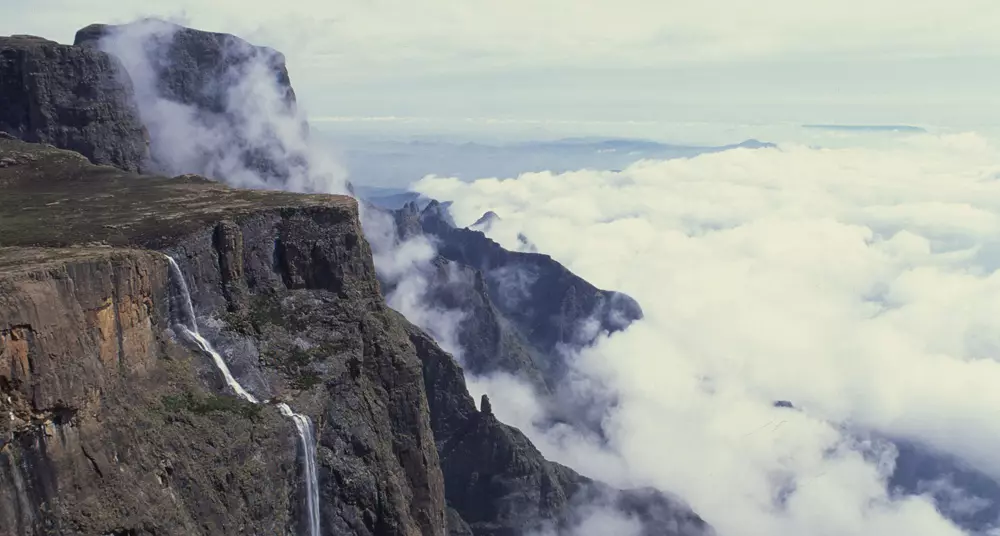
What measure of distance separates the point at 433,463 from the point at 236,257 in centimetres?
4129

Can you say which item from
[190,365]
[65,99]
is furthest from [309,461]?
[65,99]

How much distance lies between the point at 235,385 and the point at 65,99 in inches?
3826

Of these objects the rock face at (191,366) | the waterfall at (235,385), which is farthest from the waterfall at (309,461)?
the rock face at (191,366)

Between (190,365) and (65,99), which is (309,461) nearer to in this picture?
(190,365)

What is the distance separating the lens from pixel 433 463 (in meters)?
120

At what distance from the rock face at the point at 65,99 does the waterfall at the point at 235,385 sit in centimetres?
8388

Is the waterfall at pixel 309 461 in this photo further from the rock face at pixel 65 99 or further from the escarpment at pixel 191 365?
the rock face at pixel 65 99

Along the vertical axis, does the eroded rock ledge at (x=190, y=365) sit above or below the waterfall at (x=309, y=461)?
above

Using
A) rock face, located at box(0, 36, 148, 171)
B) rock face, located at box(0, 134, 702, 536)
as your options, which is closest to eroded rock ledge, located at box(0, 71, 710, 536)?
rock face, located at box(0, 134, 702, 536)

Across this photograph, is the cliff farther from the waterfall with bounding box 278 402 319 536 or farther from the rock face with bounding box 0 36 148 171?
the rock face with bounding box 0 36 148 171

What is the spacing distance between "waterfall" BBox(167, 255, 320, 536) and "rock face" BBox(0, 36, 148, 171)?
275ft

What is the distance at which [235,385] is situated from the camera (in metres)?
92.8

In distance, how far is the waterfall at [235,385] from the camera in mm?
92562

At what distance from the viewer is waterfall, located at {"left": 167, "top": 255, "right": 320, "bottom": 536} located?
9256 cm
